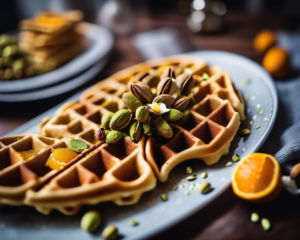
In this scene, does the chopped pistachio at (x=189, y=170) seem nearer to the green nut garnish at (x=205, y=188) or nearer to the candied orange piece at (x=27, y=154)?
the green nut garnish at (x=205, y=188)

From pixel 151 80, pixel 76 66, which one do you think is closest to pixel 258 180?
pixel 151 80

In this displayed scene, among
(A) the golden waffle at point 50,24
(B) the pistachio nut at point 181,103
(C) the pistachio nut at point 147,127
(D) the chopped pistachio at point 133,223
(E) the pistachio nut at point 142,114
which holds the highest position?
(A) the golden waffle at point 50,24

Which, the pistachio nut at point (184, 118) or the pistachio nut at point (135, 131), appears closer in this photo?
the pistachio nut at point (135, 131)

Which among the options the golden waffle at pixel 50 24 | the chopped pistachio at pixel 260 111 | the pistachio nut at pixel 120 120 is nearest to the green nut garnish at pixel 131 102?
the pistachio nut at pixel 120 120

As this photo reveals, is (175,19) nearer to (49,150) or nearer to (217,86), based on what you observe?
(217,86)

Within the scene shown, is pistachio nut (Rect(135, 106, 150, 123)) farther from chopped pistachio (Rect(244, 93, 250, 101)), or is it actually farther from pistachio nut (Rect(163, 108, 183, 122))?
chopped pistachio (Rect(244, 93, 250, 101))

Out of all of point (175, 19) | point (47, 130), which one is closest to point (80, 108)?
point (47, 130)
